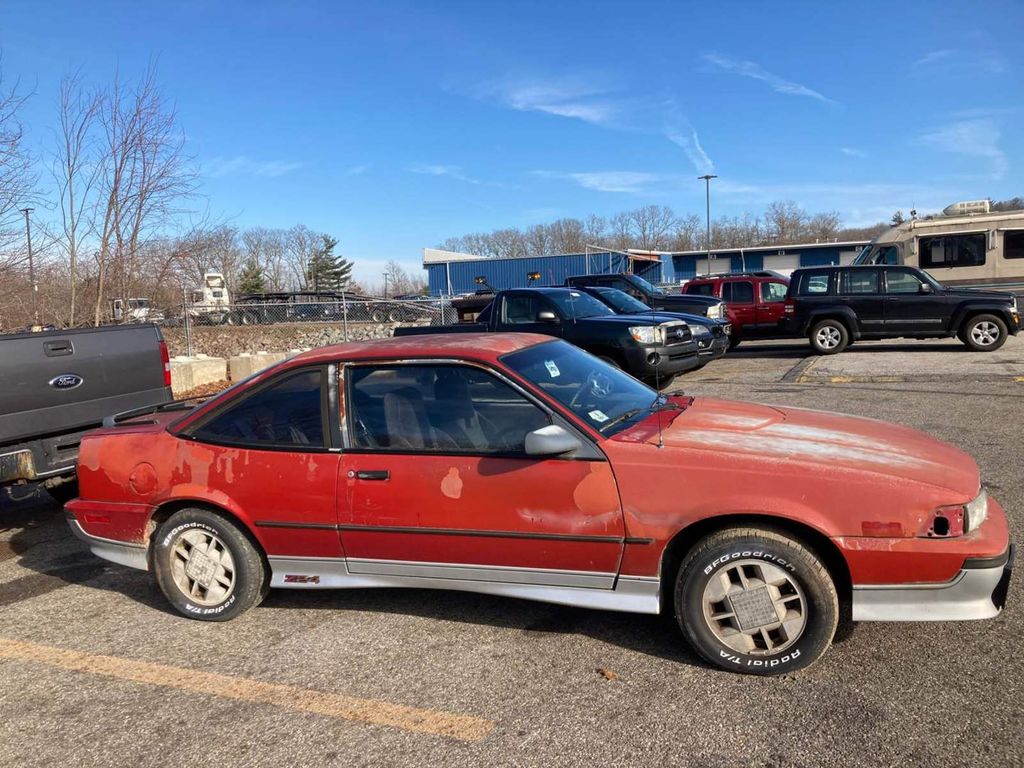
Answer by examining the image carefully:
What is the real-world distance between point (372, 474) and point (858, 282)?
1343 cm

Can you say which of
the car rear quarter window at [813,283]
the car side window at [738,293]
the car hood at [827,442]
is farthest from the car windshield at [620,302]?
the car hood at [827,442]

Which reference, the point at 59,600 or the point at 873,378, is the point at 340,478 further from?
the point at 873,378

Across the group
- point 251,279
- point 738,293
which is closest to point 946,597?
point 738,293

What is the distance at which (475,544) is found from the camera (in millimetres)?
3562

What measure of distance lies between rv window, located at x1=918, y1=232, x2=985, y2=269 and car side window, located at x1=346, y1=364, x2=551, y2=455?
66.6ft

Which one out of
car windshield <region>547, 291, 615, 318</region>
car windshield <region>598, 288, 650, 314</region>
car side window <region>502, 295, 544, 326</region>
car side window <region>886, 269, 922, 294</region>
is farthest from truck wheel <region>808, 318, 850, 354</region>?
car side window <region>502, 295, 544, 326</region>

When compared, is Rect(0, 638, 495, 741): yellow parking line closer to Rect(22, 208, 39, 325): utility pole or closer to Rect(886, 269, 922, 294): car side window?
Rect(22, 208, 39, 325): utility pole

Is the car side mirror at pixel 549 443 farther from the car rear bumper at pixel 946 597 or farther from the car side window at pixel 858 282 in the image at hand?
the car side window at pixel 858 282

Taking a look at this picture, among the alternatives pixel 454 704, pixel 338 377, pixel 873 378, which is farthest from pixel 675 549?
pixel 873 378

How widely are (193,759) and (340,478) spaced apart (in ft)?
4.52

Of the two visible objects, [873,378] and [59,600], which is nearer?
[59,600]

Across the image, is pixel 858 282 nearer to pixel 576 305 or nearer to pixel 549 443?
pixel 576 305

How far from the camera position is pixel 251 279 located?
61938mm

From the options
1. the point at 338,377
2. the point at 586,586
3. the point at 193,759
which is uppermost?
the point at 338,377
